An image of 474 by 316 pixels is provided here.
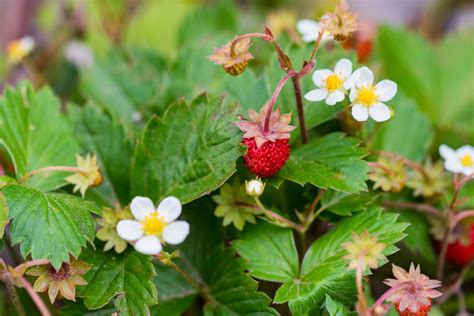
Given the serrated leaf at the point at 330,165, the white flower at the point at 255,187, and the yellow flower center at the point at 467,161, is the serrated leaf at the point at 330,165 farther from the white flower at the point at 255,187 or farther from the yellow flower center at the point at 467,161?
the yellow flower center at the point at 467,161

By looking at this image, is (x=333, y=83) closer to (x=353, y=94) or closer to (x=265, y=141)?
(x=353, y=94)

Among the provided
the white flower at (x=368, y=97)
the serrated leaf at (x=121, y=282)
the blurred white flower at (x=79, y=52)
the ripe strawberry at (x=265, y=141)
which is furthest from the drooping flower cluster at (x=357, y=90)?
the blurred white flower at (x=79, y=52)

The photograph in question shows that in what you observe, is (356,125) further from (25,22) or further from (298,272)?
(25,22)

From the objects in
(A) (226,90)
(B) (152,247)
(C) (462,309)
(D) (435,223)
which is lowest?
(C) (462,309)

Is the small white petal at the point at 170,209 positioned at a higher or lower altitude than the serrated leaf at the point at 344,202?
higher

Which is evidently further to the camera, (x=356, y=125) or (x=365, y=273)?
(x=356, y=125)

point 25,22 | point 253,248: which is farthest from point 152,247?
point 25,22

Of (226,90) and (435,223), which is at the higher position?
(226,90)

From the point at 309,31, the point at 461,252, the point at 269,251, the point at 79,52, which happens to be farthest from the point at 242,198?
the point at 79,52
